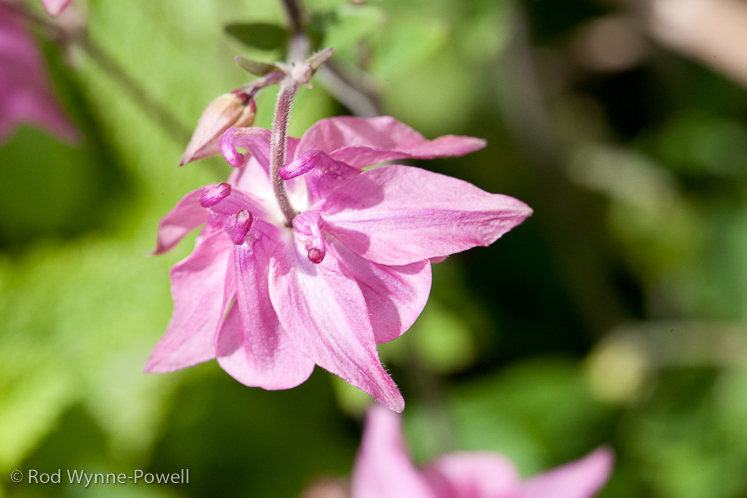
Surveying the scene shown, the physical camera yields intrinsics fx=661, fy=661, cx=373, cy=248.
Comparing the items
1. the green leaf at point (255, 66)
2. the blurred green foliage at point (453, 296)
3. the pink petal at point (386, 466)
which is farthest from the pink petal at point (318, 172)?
the blurred green foliage at point (453, 296)

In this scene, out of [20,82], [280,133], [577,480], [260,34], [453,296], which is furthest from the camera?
[453,296]

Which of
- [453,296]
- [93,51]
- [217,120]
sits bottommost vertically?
[453,296]

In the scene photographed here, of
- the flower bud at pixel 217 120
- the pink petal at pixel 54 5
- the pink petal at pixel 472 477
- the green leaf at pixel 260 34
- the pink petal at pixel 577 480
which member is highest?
the pink petal at pixel 54 5

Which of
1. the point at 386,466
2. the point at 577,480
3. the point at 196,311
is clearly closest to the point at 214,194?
the point at 196,311

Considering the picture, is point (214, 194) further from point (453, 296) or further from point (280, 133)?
point (453, 296)

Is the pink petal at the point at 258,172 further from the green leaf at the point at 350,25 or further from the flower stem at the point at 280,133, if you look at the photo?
the green leaf at the point at 350,25

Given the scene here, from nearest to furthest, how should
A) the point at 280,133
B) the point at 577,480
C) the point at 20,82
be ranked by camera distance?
the point at 280,133
the point at 577,480
the point at 20,82

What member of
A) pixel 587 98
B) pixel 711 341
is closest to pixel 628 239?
pixel 711 341
